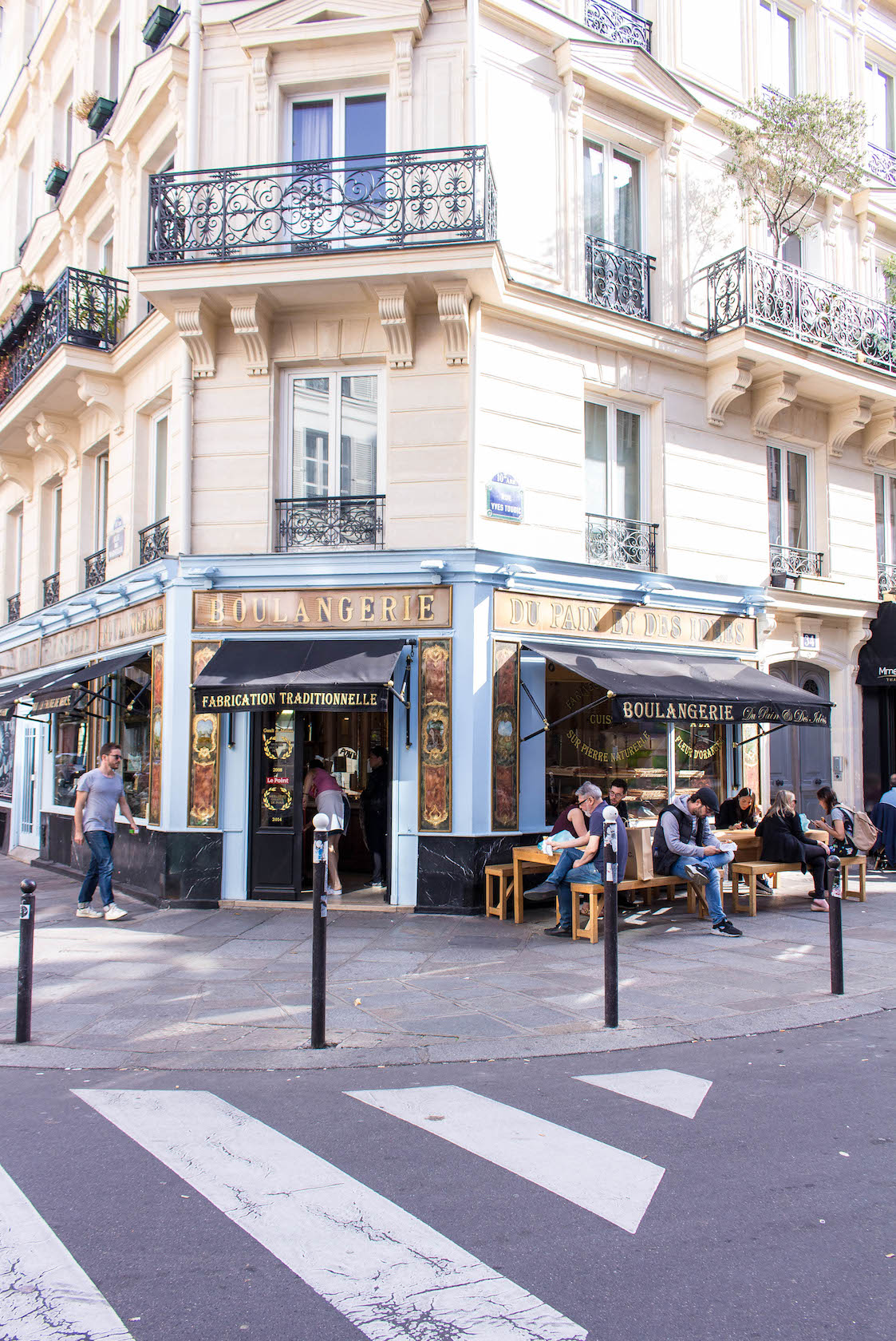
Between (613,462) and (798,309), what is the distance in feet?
12.2

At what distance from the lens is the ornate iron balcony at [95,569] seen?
14031mm

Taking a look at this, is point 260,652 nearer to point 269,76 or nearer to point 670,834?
point 670,834

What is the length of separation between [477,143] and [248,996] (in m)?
9.36

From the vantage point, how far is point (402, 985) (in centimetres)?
741

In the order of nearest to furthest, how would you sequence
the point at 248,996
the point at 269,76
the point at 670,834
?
the point at 248,996, the point at 670,834, the point at 269,76

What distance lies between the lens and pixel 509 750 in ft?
35.2

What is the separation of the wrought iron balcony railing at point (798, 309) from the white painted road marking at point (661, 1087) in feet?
33.1

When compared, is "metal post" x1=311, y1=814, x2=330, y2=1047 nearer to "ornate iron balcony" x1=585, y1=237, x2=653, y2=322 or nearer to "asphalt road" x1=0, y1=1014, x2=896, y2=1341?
"asphalt road" x1=0, y1=1014, x2=896, y2=1341

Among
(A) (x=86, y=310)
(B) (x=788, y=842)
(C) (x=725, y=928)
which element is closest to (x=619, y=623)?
(B) (x=788, y=842)

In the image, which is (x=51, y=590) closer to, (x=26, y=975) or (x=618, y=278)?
(x=618, y=278)

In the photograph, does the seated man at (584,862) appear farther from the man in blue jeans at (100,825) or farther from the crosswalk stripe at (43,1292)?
the crosswalk stripe at (43,1292)

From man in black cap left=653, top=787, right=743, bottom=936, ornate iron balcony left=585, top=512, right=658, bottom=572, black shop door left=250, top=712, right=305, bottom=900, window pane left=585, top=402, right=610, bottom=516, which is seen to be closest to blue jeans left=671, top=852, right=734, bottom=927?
man in black cap left=653, top=787, right=743, bottom=936

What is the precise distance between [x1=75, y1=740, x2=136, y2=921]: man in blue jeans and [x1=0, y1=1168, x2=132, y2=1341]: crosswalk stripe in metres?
6.87

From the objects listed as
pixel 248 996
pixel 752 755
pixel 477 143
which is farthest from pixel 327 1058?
pixel 477 143
